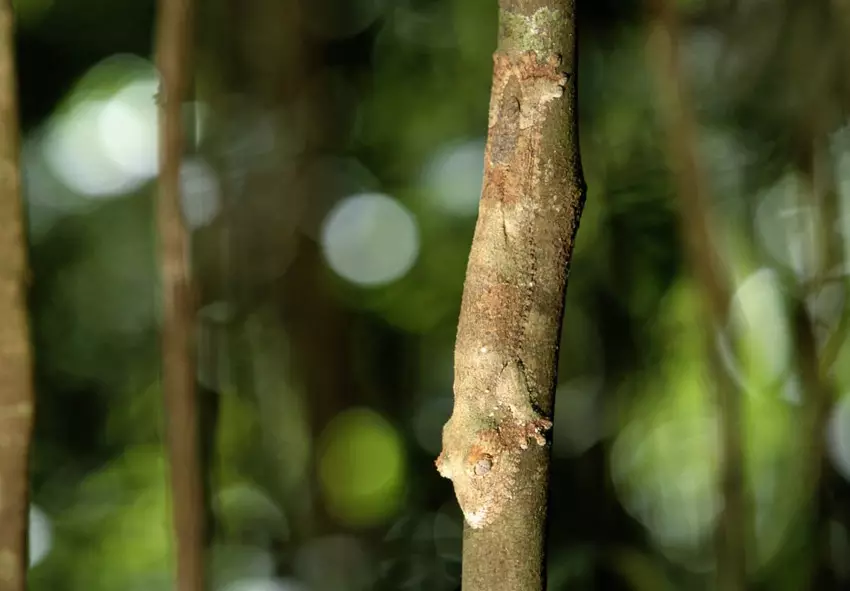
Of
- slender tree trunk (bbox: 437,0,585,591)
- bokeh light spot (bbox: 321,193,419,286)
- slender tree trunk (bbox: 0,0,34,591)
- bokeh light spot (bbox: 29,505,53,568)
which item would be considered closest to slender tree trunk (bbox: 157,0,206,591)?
slender tree trunk (bbox: 0,0,34,591)

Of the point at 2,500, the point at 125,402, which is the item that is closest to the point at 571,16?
the point at 2,500

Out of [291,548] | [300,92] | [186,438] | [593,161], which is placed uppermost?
[300,92]

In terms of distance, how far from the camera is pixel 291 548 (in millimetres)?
1729

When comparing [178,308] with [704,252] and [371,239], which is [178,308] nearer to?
[704,252]

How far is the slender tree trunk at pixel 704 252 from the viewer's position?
114 cm

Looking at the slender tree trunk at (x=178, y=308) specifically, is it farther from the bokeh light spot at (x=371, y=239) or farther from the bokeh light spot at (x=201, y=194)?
the bokeh light spot at (x=371, y=239)

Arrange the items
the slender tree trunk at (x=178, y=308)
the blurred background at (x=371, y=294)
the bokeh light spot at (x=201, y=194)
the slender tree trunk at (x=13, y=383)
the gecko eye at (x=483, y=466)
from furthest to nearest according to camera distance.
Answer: the bokeh light spot at (x=201, y=194)
the blurred background at (x=371, y=294)
the slender tree trunk at (x=178, y=308)
the slender tree trunk at (x=13, y=383)
the gecko eye at (x=483, y=466)

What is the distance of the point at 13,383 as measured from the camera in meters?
0.63

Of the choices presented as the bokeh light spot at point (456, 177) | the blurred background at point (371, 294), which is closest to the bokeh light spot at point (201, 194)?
the blurred background at point (371, 294)

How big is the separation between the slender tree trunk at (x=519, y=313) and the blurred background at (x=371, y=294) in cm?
110

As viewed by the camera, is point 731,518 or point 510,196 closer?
point 510,196

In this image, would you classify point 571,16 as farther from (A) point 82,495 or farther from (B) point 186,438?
(A) point 82,495

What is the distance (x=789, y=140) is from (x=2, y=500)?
51.1 inches

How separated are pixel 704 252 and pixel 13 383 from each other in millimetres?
864
